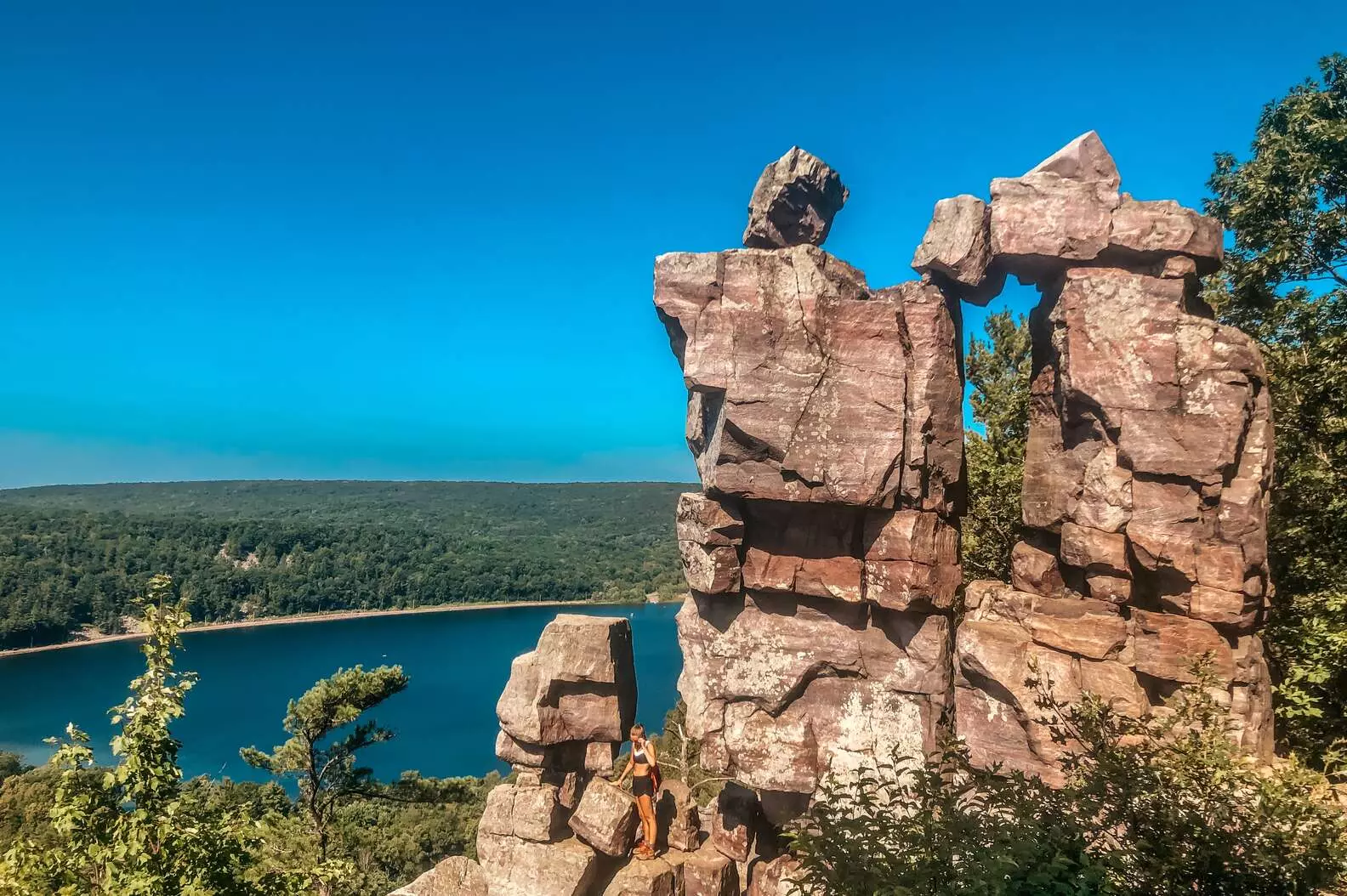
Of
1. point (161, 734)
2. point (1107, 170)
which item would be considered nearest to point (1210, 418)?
point (1107, 170)

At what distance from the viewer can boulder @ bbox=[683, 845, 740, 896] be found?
12.7 meters

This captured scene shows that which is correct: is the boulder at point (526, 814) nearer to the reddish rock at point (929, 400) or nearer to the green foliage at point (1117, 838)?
the green foliage at point (1117, 838)

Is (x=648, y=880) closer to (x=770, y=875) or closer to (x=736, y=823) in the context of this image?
(x=736, y=823)

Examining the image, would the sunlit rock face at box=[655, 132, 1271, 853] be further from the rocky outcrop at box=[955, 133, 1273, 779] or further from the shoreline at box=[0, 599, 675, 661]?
the shoreline at box=[0, 599, 675, 661]

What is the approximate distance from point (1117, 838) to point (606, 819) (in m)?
8.87

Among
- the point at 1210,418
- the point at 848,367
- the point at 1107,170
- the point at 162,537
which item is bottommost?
the point at 162,537

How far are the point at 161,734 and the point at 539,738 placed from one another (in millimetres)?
7150

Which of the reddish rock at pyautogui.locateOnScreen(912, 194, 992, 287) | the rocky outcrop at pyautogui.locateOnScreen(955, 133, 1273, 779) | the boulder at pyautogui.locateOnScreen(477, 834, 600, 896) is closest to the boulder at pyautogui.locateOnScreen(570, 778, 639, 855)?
the boulder at pyautogui.locateOnScreen(477, 834, 600, 896)

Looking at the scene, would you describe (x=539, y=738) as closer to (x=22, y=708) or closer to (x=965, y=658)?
→ (x=965, y=658)

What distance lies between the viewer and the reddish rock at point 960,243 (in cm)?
1161

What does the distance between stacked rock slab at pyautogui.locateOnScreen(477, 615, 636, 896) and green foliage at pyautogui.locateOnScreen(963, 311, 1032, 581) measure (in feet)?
26.0

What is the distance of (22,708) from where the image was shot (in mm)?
62969

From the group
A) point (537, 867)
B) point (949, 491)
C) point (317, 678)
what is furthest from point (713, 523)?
point (317, 678)

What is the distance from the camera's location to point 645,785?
13.1m
